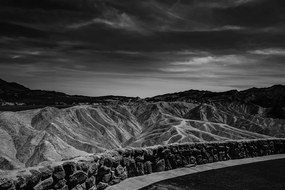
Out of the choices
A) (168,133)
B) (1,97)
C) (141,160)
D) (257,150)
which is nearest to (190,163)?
(141,160)

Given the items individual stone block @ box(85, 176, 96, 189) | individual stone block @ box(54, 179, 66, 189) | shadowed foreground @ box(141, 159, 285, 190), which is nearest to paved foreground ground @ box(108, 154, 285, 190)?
shadowed foreground @ box(141, 159, 285, 190)

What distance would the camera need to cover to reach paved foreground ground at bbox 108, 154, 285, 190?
7.73m

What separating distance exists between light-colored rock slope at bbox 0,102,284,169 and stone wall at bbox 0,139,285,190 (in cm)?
4017

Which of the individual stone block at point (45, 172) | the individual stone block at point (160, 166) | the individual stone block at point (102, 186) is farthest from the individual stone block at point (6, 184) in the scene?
the individual stone block at point (160, 166)

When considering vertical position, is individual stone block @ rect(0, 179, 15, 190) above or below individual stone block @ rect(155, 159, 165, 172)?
above

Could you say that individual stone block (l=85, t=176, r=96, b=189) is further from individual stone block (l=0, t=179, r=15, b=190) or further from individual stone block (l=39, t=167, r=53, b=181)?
individual stone block (l=0, t=179, r=15, b=190)

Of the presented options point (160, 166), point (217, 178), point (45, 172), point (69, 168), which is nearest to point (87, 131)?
point (160, 166)

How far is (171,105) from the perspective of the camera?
123875 mm

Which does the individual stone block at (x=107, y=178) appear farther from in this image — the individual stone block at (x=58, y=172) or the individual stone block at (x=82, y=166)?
the individual stone block at (x=58, y=172)

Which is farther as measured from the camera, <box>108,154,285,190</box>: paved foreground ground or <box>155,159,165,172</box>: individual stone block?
<box>155,159,165,172</box>: individual stone block

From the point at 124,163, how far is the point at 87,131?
73561 millimetres

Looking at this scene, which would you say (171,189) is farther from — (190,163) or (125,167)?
(190,163)

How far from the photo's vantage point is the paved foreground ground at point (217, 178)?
7.73 metres

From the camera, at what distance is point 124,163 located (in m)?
7.91
